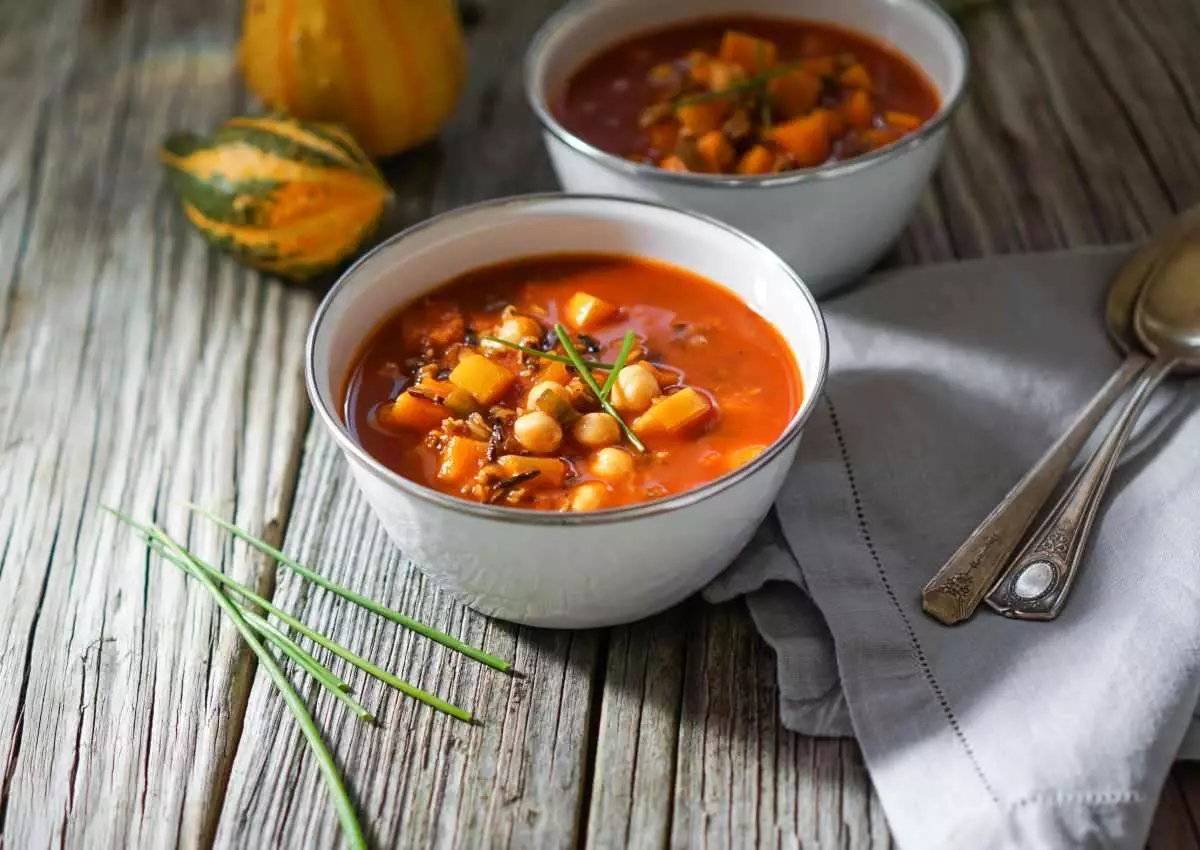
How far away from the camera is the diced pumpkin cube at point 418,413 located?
6.63ft

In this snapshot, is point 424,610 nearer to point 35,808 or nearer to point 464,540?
point 464,540

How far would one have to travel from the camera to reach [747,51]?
2.80m

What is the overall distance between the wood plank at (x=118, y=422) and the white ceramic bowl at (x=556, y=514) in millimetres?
386

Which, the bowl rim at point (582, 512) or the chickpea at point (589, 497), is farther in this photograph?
the chickpea at point (589, 497)

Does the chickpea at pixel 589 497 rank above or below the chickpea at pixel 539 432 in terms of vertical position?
below

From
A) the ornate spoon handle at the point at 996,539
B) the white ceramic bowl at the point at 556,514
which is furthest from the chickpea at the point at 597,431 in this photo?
the ornate spoon handle at the point at 996,539

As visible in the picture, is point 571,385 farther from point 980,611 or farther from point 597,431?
point 980,611

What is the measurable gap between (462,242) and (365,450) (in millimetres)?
488

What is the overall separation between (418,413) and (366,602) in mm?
294

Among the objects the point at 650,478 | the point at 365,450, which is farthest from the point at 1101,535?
the point at 365,450

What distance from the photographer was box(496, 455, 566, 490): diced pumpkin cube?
1.92m

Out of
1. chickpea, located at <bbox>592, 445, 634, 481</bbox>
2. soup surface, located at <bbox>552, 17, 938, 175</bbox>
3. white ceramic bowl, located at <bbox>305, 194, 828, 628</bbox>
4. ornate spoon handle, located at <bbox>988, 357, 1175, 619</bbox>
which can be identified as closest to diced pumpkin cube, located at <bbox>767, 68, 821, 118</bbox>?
soup surface, located at <bbox>552, 17, 938, 175</bbox>

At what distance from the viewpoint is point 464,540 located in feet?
5.95

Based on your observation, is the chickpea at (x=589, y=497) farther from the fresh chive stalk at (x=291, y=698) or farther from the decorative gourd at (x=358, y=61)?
the decorative gourd at (x=358, y=61)
